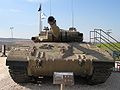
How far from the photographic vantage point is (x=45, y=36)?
13555 mm

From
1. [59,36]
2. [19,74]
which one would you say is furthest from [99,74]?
[19,74]

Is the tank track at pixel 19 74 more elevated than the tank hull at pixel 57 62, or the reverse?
the tank hull at pixel 57 62

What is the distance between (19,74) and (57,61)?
1.53 m

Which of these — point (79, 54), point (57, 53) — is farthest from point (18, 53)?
point (79, 54)

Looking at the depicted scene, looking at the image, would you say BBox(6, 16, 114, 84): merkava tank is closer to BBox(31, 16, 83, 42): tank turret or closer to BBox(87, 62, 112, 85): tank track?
BBox(87, 62, 112, 85): tank track

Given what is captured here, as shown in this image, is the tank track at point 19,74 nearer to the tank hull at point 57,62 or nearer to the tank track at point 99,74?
the tank hull at point 57,62

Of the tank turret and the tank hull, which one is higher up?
the tank turret

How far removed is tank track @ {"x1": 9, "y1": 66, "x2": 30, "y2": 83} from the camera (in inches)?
441

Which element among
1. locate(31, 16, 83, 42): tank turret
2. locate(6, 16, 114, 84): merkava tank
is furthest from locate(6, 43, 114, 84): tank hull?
locate(31, 16, 83, 42): tank turret

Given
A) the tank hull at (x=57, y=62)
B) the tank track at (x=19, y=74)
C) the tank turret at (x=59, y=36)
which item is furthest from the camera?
the tank turret at (x=59, y=36)

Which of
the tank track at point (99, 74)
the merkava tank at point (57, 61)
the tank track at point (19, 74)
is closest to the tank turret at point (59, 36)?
the merkava tank at point (57, 61)

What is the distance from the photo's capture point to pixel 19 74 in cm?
1139

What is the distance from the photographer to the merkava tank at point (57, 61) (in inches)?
433

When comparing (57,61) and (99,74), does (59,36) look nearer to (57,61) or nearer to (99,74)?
(57,61)
